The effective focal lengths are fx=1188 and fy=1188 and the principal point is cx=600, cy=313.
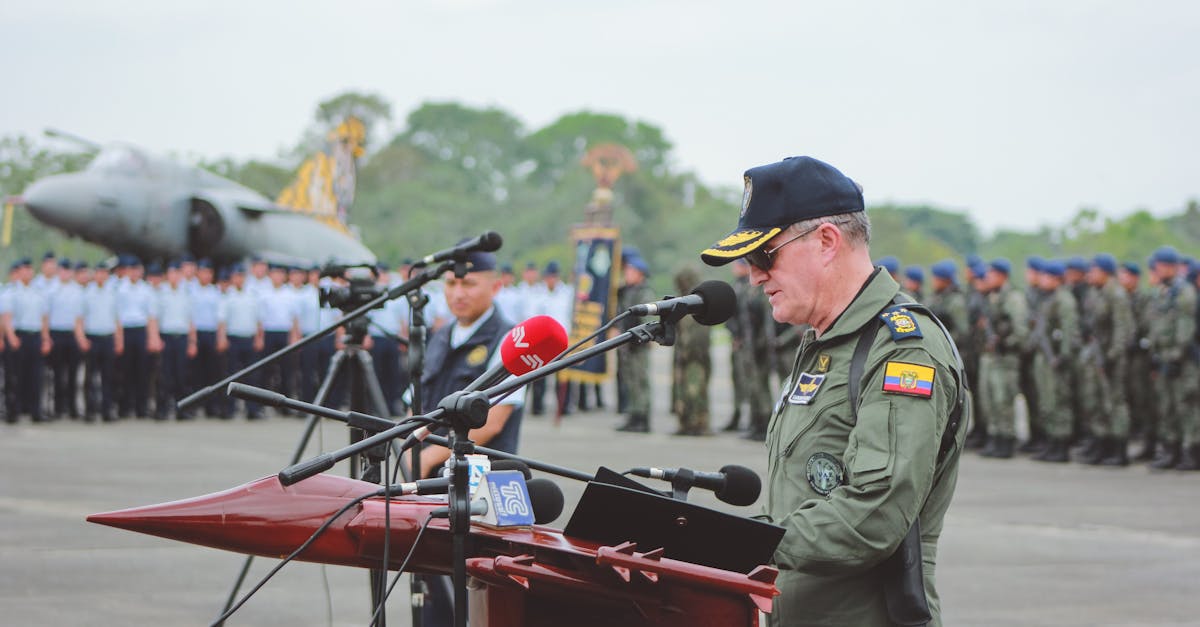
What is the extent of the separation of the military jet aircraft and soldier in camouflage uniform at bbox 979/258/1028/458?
1012 centimetres

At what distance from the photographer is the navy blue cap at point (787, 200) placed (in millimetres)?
2723

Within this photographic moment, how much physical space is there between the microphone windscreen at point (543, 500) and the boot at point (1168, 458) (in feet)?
39.6

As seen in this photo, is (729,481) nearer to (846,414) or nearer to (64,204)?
(846,414)

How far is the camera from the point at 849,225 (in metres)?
2.77

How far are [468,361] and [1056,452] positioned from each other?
34.5 ft

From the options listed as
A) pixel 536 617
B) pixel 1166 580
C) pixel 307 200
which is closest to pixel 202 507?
pixel 536 617

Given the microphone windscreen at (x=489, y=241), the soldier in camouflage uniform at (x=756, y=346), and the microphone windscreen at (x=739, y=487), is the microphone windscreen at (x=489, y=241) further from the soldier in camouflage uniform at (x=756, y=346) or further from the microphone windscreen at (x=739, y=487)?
the soldier in camouflage uniform at (x=756, y=346)

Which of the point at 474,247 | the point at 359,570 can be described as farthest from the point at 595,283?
the point at 474,247

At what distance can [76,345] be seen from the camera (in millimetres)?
17562

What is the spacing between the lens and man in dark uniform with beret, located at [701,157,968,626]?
2451 millimetres

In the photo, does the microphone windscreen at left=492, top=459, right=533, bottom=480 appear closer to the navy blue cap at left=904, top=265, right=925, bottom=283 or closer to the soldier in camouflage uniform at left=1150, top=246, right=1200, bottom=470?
the soldier in camouflage uniform at left=1150, top=246, right=1200, bottom=470

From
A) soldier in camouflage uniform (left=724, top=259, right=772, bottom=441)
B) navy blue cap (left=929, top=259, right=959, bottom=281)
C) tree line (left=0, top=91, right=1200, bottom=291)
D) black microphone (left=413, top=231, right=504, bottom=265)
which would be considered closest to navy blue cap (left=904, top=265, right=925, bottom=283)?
navy blue cap (left=929, top=259, right=959, bottom=281)

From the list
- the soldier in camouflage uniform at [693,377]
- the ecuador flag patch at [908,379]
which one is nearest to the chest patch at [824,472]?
the ecuador flag patch at [908,379]

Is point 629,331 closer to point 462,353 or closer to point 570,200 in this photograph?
point 462,353
